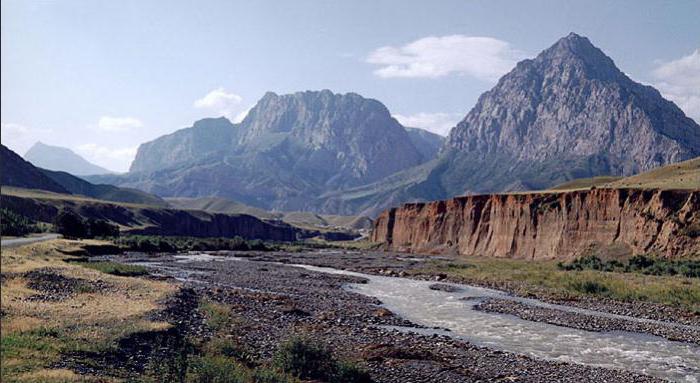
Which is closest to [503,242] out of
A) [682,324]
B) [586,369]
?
[682,324]

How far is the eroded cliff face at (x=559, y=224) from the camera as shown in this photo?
220 ft

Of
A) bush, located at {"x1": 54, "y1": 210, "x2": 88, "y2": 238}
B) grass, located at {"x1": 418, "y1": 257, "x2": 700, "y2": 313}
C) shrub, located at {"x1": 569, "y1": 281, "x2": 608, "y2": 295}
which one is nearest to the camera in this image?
grass, located at {"x1": 418, "y1": 257, "x2": 700, "y2": 313}

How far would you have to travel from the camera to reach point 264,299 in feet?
130

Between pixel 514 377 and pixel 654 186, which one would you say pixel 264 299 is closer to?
pixel 514 377

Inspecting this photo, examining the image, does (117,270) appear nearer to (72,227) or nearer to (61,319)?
(61,319)

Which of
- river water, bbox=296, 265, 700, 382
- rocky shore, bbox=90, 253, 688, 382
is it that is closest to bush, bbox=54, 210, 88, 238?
rocky shore, bbox=90, 253, 688, 382

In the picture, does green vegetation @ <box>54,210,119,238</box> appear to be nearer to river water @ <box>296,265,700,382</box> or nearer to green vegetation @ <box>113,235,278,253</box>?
green vegetation @ <box>113,235,278,253</box>

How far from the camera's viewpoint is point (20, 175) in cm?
17612

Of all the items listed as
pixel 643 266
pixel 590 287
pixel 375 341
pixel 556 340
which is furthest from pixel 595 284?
pixel 375 341

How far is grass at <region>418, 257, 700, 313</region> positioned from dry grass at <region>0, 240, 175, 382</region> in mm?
33098

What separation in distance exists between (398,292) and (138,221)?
398ft

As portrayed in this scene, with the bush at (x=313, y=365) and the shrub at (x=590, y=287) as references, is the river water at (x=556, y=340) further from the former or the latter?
the bush at (x=313, y=365)

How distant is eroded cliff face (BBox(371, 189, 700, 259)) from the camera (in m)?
66.9

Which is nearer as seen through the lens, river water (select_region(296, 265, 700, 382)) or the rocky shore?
the rocky shore
